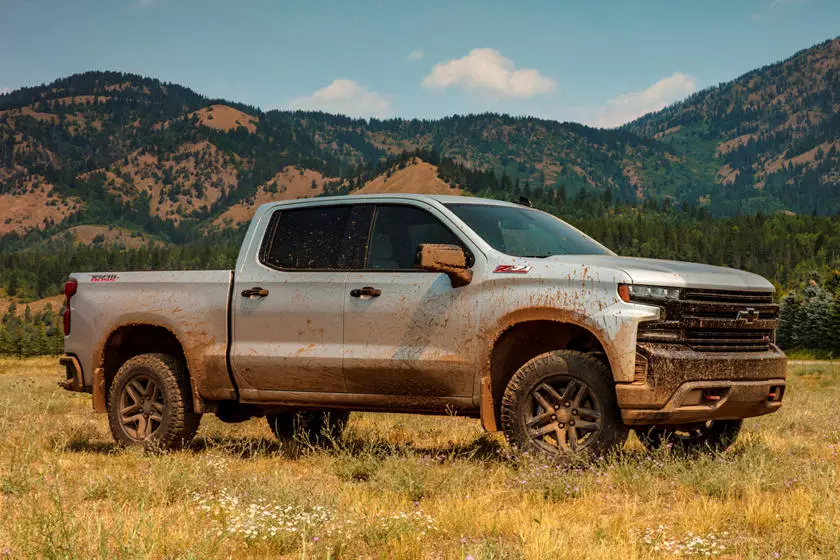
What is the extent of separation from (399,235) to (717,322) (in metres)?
2.58

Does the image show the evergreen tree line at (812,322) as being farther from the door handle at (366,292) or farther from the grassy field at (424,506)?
the door handle at (366,292)

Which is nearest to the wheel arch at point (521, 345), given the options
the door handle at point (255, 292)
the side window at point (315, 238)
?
the side window at point (315, 238)

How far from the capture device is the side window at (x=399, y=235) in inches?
264

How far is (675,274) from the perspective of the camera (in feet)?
18.5

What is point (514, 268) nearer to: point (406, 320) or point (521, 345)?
point (521, 345)

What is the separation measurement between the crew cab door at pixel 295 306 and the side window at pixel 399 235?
21cm

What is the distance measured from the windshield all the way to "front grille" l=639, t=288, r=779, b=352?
1.16 metres

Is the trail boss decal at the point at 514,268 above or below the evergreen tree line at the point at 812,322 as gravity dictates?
above

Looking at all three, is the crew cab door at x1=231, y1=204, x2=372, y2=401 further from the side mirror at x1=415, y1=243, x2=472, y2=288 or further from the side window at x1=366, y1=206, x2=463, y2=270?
the side mirror at x1=415, y1=243, x2=472, y2=288

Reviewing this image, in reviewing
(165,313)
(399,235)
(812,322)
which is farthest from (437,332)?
(812,322)

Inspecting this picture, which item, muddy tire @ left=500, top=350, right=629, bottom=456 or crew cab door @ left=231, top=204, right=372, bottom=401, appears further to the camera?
crew cab door @ left=231, top=204, right=372, bottom=401

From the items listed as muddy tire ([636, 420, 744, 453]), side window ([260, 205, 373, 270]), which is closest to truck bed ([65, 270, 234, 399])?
side window ([260, 205, 373, 270])

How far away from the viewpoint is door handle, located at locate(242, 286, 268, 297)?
23.1ft

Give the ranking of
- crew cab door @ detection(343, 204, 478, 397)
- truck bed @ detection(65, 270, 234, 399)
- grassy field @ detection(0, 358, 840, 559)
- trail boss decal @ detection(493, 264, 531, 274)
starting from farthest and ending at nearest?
truck bed @ detection(65, 270, 234, 399) < crew cab door @ detection(343, 204, 478, 397) < trail boss decal @ detection(493, 264, 531, 274) < grassy field @ detection(0, 358, 840, 559)
